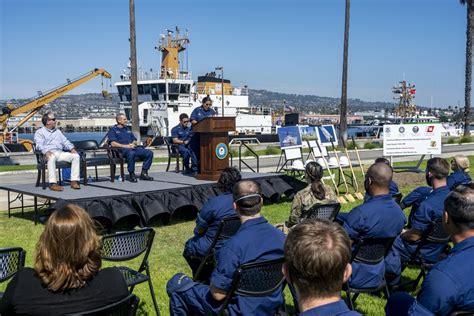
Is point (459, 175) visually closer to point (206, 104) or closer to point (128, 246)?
point (128, 246)

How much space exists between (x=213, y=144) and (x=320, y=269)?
8405 mm

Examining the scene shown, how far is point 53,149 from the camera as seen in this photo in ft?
30.0

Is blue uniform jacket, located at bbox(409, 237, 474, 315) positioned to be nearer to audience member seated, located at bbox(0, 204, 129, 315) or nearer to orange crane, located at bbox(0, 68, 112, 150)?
audience member seated, located at bbox(0, 204, 129, 315)

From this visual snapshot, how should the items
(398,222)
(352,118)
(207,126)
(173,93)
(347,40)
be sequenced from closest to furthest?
1. (398,222)
2. (207,126)
3. (347,40)
4. (173,93)
5. (352,118)

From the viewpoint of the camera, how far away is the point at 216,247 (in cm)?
490

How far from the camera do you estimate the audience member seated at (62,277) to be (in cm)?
262

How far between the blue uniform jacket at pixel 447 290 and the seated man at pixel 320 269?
0.81 meters

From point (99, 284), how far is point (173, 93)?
119 ft

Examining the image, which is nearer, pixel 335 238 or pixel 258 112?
pixel 335 238

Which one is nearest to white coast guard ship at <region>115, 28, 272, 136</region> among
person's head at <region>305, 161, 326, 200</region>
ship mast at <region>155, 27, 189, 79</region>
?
ship mast at <region>155, 27, 189, 79</region>

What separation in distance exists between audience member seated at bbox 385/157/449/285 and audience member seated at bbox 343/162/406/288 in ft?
1.40

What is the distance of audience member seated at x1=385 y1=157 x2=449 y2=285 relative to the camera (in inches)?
183

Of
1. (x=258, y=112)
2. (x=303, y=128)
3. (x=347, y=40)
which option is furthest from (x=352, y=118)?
(x=303, y=128)

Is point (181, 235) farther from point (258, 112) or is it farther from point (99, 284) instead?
point (258, 112)
